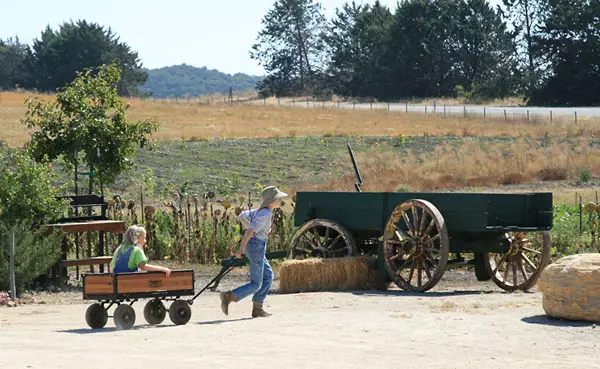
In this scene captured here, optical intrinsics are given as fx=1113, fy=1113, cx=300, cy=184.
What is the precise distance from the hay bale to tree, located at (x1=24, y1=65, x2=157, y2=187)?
677 centimetres

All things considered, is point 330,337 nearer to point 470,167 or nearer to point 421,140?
point 470,167

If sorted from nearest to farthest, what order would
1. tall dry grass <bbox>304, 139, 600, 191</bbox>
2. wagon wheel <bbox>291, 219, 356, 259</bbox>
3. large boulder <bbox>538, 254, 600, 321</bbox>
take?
large boulder <bbox>538, 254, 600, 321</bbox> → wagon wheel <bbox>291, 219, 356, 259</bbox> → tall dry grass <bbox>304, 139, 600, 191</bbox>

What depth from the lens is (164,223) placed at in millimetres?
21656

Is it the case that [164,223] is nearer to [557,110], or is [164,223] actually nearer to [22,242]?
[22,242]

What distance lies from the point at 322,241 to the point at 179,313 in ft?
17.1

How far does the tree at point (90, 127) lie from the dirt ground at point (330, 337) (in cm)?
772

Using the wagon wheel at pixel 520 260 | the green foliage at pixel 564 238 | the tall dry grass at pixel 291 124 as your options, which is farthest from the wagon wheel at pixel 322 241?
the tall dry grass at pixel 291 124

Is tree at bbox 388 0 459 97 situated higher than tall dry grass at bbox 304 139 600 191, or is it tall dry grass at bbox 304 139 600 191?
tree at bbox 388 0 459 97

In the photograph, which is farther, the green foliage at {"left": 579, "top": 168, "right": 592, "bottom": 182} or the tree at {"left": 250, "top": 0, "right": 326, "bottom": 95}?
the tree at {"left": 250, "top": 0, "right": 326, "bottom": 95}

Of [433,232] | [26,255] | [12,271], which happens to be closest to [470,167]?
[433,232]

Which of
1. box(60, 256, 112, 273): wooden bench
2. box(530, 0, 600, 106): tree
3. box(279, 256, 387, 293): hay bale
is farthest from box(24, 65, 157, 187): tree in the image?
box(530, 0, 600, 106): tree

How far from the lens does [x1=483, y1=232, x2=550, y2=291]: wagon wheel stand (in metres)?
15.4

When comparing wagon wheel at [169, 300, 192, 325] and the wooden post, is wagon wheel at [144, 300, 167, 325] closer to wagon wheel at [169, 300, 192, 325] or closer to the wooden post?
wagon wheel at [169, 300, 192, 325]

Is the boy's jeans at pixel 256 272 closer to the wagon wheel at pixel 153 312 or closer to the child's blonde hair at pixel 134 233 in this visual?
the wagon wheel at pixel 153 312
